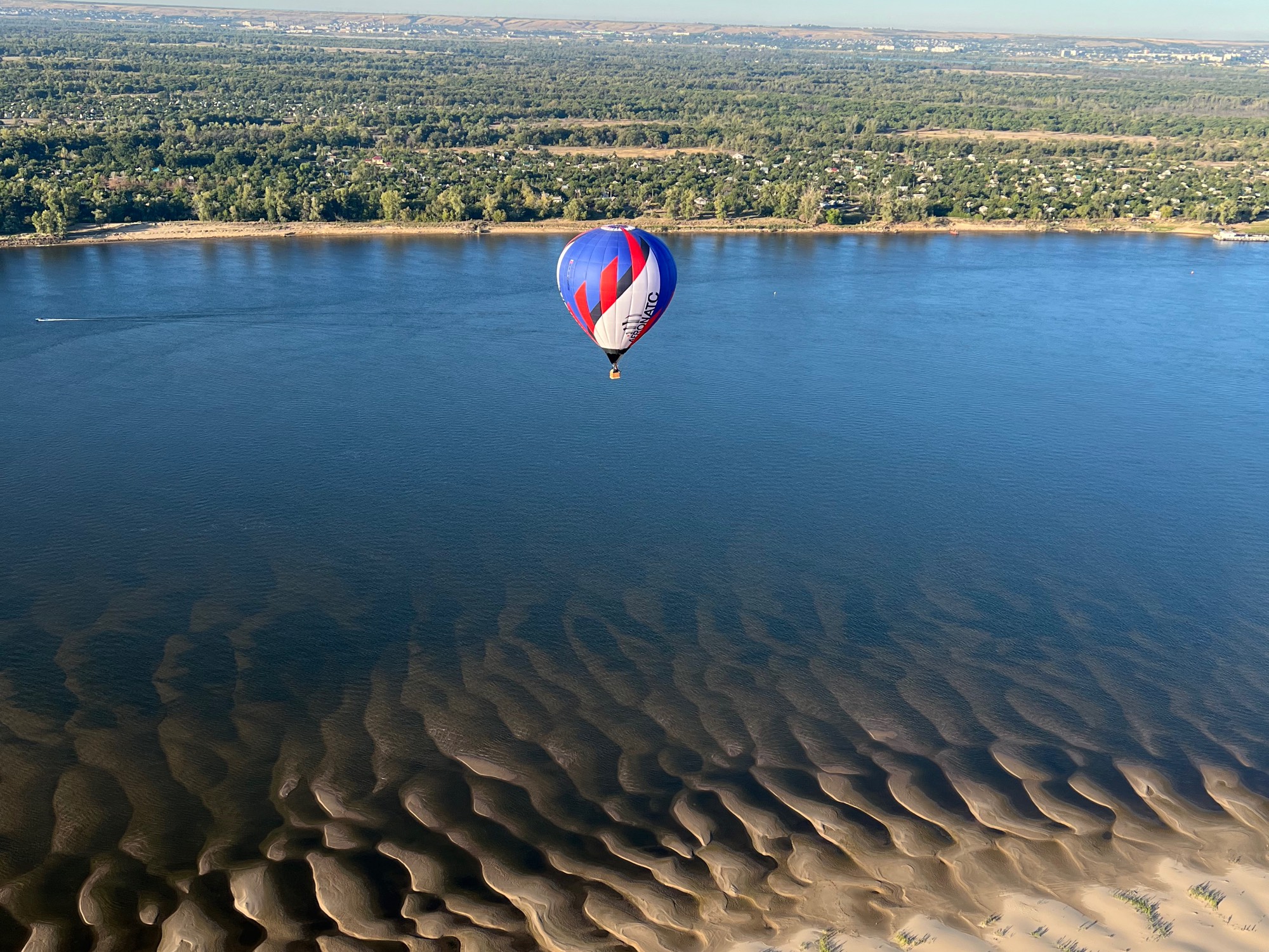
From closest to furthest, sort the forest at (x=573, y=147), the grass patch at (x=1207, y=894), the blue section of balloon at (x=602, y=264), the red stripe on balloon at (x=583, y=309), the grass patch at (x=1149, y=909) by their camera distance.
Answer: the grass patch at (x=1149, y=909), the grass patch at (x=1207, y=894), the blue section of balloon at (x=602, y=264), the red stripe on balloon at (x=583, y=309), the forest at (x=573, y=147)

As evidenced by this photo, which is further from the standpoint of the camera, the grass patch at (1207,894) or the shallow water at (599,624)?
the shallow water at (599,624)

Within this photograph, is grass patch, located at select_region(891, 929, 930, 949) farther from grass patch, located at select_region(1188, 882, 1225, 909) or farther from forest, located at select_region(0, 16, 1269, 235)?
forest, located at select_region(0, 16, 1269, 235)

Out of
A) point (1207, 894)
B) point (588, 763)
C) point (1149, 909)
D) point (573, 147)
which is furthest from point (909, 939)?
point (573, 147)

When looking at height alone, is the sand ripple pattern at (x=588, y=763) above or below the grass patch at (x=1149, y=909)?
below

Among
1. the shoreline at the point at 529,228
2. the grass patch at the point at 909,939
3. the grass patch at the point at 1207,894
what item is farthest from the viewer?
the shoreline at the point at 529,228

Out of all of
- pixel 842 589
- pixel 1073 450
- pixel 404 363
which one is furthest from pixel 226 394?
pixel 1073 450

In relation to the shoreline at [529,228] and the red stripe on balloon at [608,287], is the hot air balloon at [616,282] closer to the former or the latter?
the red stripe on balloon at [608,287]

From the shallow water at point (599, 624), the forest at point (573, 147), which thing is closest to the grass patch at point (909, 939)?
the shallow water at point (599, 624)
